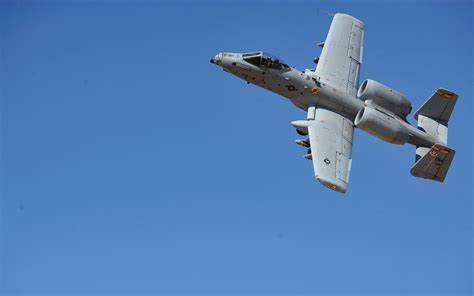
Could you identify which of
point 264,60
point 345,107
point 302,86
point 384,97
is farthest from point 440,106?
point 264,60

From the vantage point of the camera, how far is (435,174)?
48.5 m

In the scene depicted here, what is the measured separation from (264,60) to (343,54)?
566 cm

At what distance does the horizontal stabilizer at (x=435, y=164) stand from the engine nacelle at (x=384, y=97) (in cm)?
352

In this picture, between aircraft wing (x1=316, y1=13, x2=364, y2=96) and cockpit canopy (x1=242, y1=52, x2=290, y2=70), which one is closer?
cockpit canopy (x1=242, y1=52, x2=290, y2=70)

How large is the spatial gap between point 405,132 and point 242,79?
9.88 m

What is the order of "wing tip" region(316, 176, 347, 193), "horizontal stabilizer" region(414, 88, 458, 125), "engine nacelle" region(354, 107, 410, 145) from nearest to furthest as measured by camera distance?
"wing tip" region(316, 176, 347, 193), "engine nacelle" region(354, 107, 410, 145), "horizontal stabilizer" region(414, 88, 458, 125)

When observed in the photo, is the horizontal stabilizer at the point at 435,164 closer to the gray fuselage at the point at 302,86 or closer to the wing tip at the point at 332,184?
the gray fuselage at the point at 302,86

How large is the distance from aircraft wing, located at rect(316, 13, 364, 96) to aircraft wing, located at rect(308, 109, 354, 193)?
224 cm

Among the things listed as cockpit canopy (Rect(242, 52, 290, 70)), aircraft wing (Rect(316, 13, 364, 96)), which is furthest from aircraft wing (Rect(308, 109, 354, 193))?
cockpit canopy (Rect(242, 52, 290, 70))

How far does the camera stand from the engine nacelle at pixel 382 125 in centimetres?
4909

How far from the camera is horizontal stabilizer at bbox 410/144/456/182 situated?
4800 cm

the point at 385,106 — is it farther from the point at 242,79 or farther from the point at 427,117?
the point at 242,79

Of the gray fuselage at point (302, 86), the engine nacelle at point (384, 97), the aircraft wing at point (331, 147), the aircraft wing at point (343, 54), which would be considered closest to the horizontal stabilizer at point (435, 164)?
the gray fuselage at point (302, 86)

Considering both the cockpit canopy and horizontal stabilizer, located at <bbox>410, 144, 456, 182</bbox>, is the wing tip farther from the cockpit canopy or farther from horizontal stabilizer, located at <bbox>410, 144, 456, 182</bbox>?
the cockpit canopy
